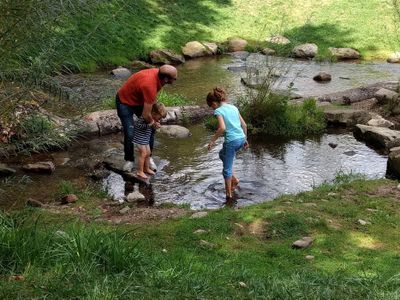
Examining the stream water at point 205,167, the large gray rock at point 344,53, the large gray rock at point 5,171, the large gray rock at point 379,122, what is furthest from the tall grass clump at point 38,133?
the large gray rock at point 344,53

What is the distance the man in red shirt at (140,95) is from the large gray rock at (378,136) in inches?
199

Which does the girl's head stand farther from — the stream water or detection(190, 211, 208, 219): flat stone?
detection(190, 211, 208, 219): flat stone

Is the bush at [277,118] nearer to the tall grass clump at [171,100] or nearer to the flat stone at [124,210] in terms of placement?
the tall grass clump at [171,100]

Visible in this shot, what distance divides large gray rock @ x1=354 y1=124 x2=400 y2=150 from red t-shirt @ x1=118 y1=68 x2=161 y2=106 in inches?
209

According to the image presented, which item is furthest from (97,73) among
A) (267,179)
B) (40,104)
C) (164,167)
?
(40,104)

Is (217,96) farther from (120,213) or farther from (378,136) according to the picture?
(378,136)

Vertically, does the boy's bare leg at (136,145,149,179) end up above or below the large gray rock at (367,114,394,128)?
above

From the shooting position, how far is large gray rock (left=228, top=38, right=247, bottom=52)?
24859 millimetres

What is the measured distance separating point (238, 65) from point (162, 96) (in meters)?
7.37

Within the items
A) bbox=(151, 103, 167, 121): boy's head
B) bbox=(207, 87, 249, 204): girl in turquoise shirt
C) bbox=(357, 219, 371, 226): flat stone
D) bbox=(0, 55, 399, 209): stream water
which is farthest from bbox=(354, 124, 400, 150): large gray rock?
bbox=(151, 103, 167, 121): boy's head

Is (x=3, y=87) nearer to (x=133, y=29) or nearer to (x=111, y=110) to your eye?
(x=111, y=110)

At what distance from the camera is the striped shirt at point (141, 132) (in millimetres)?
9094

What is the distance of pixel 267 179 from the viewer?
955 cm

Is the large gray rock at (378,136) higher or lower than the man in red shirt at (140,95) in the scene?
lower
